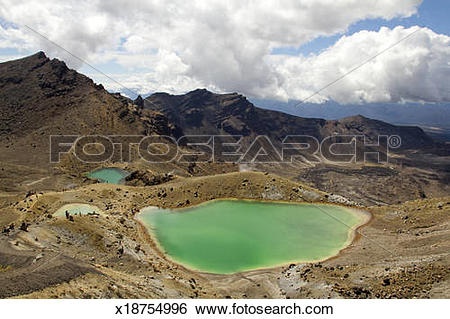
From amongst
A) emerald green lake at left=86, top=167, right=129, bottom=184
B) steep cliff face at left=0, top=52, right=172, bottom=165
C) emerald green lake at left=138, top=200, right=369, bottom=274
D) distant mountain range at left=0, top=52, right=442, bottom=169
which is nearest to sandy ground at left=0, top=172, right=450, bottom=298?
emerald green lake at left=138, top=200, right=369, bottom=274

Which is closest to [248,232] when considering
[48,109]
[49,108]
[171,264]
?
[171,264]

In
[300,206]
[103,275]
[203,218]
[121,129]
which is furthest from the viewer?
[121,129]

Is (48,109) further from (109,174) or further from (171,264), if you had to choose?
(171,264)

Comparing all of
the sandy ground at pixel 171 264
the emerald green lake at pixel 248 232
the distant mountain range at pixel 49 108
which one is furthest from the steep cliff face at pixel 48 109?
the sandy ground at pixel 171 264

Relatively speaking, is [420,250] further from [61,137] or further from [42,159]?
[61,137]

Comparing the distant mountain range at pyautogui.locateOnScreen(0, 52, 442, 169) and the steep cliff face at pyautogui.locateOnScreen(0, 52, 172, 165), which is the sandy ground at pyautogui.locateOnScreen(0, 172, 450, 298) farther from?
the distant mountain range at pyautogui.locateOnScreen(0, 52, 442, 169)

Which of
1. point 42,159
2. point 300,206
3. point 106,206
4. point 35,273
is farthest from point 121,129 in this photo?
point 35,273
